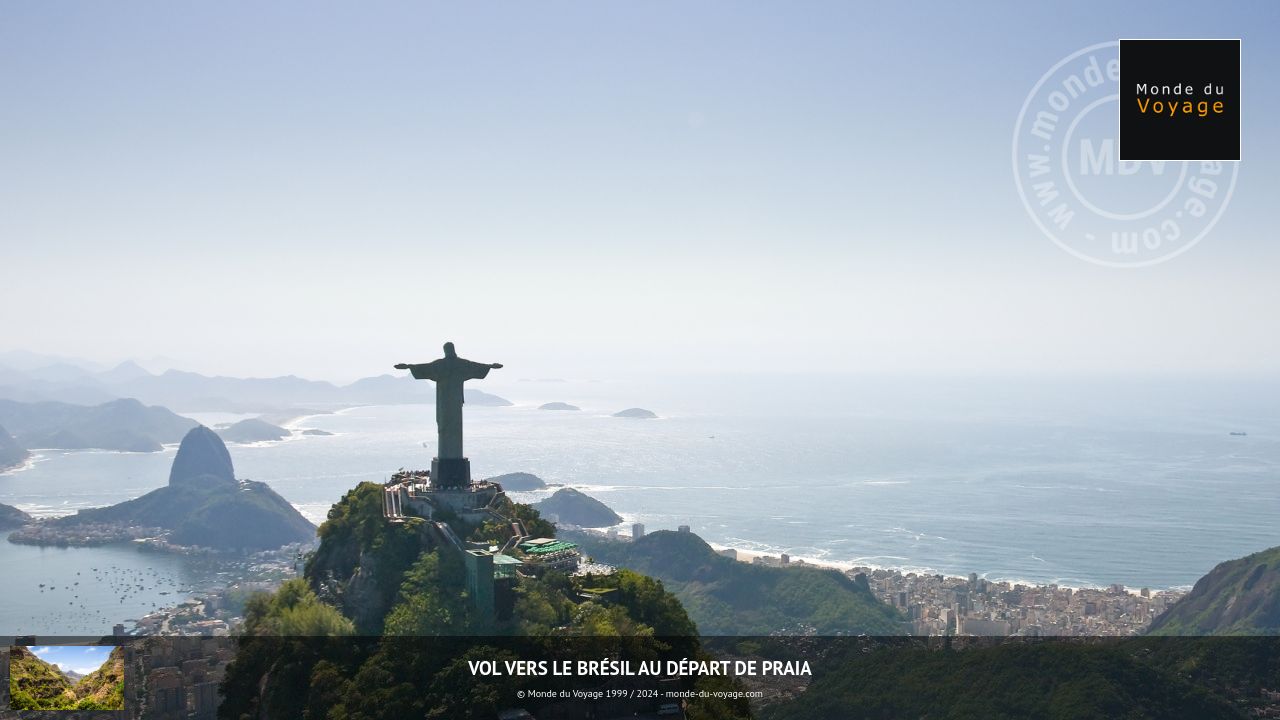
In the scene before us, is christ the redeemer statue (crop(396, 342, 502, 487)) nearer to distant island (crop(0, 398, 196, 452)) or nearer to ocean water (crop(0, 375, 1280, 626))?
ocean water (crop(0, 375, 1280, 626))

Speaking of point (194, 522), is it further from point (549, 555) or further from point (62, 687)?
point (549, 555)

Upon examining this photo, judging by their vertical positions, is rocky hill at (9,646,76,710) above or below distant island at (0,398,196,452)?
below

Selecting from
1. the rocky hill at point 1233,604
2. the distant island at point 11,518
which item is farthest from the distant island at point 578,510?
the distant island at point 11,518

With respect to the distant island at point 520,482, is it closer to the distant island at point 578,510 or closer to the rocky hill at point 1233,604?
the distant island at point 578,510

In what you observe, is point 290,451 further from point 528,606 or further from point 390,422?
point 528,606

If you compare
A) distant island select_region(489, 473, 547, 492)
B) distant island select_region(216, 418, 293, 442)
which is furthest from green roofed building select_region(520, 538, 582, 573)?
distant island select_region(216, 418, 293, 442)

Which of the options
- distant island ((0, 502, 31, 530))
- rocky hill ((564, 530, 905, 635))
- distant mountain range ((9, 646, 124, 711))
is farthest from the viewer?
distant island ((0, 502, 31, 530))
